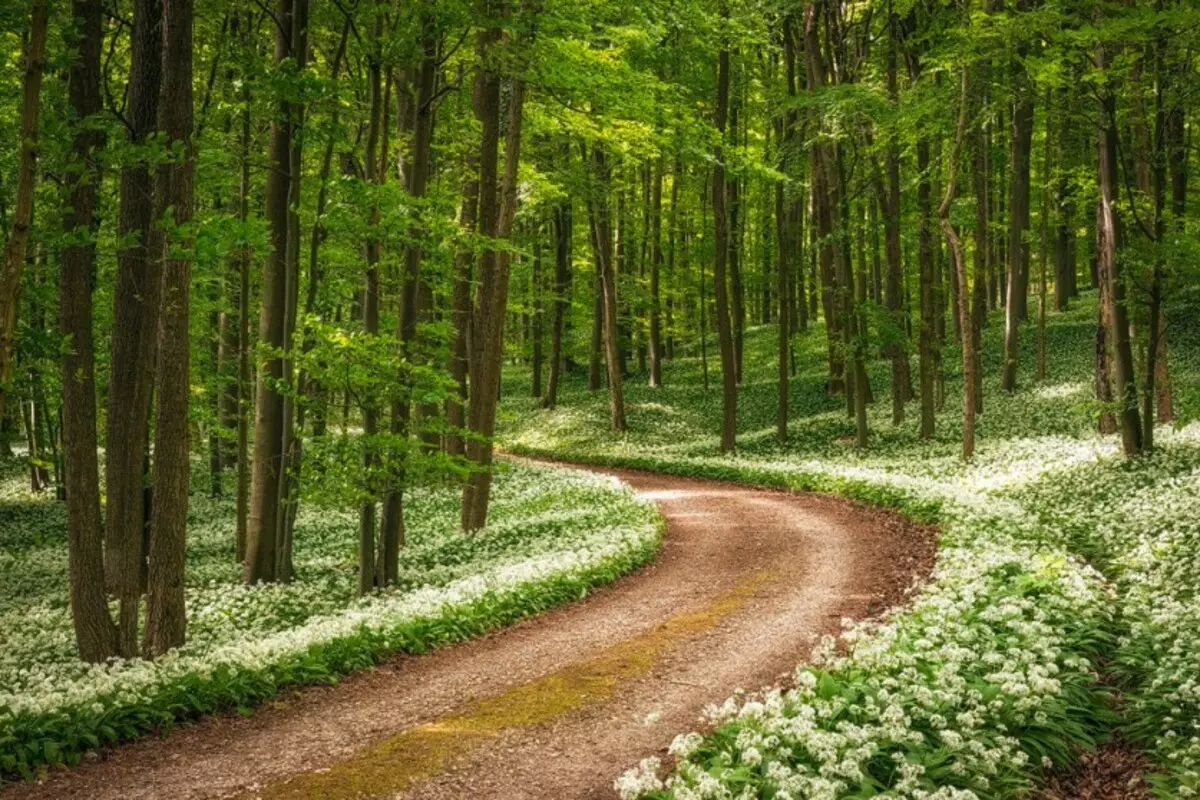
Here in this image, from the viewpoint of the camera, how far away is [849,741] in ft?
20.7

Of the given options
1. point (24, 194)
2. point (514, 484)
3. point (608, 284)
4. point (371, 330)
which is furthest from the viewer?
point (608, 284)

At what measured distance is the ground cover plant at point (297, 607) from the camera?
8109mm

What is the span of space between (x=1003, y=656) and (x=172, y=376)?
9462mm

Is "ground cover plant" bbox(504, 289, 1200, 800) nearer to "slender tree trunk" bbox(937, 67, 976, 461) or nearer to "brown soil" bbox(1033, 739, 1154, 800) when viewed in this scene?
"brown soil" bbox(1033, 739, 1154, 800)

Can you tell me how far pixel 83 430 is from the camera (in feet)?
37.9

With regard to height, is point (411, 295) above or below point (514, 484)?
above

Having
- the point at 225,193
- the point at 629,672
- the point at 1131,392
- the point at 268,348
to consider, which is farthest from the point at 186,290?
the point at 1131,392

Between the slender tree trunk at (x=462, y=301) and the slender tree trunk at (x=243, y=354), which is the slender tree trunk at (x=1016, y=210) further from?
the slender tree trunk at (x=243, y=354)

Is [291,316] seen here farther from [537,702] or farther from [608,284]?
[608,284]

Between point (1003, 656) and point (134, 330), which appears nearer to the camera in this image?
point (1003, 656)

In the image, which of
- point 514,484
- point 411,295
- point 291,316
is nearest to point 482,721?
point 411,295

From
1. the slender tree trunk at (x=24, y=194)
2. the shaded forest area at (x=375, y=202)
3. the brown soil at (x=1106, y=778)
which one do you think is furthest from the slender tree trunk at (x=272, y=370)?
the brown soil at (x=1106, y=778)

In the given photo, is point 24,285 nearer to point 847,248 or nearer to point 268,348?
point 268,348

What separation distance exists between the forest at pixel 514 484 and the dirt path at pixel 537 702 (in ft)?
0.20
